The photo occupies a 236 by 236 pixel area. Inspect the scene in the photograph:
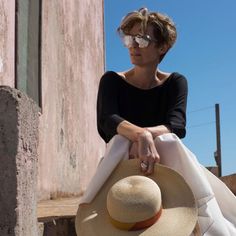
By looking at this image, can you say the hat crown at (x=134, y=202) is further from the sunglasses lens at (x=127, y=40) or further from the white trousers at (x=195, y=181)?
the sunglasses lens at (x=127, y=40)

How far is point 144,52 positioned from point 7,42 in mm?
1906

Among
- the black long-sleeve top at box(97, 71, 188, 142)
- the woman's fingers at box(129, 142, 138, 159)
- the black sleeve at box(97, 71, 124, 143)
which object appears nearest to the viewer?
the woman's fingers at box(129, 142, 138, 159)

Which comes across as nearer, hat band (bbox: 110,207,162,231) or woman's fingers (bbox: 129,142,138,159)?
hat band (bbox: 110,207,162,231)

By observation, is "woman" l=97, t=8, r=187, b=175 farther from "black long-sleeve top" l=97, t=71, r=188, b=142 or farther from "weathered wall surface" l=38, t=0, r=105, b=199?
"weathered wall surface" l=38, t=0, r=105, b=199

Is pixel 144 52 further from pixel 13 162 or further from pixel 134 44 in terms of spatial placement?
pixel 13 162

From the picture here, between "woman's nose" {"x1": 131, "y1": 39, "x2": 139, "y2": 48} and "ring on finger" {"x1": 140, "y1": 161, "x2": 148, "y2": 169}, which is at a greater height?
"woman's nose" {"x1": 131, "y1": 39, "x2": 139, "y2": 48}

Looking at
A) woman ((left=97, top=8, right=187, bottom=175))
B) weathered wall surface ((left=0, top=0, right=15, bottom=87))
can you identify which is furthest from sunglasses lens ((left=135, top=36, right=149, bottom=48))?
weathered wall surface ((left=0, top=0, right=15, bottom=87))

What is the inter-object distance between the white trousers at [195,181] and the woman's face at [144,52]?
50 centimetres

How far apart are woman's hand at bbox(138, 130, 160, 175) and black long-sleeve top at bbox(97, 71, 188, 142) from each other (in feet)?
1.28

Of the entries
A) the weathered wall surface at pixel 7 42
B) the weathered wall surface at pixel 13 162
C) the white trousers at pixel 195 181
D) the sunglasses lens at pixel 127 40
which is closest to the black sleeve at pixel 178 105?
the white trousers at pixel 195 181

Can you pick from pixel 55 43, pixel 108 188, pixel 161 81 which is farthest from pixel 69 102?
pixel 108 188

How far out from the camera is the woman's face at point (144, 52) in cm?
293

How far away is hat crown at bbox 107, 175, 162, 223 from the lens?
7.56 feet

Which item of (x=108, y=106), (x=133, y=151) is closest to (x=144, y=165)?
(x=133, y=151)
